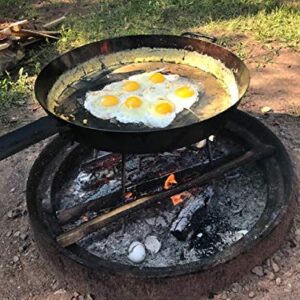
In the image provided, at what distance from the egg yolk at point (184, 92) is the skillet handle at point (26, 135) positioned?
0.89m

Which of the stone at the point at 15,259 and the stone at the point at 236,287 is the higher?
the stone at the point at 15,259

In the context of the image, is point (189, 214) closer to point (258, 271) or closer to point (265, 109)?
point (258, 271)

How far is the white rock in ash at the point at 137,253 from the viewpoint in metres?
3.09

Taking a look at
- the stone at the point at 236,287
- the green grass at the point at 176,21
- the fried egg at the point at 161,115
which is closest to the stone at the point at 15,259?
the fried egg at the point at 161,115

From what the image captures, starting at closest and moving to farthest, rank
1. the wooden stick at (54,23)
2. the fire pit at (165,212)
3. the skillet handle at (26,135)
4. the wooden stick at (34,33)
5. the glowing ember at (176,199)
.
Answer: the skillet handle at (26,135) < the fire pit at (165,212) < the glowing ember at (176,199) < the wooden stick at (34,33) < the wooden stick at (54,23)

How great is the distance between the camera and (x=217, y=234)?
10.6 ft

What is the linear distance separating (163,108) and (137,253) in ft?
3.18

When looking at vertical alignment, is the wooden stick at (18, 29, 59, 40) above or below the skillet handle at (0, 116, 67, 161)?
below

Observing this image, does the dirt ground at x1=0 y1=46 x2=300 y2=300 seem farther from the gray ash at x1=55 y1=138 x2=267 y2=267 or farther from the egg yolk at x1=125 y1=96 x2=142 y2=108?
the egg yolk at x1=125 y1=96 x2=142 y2=108

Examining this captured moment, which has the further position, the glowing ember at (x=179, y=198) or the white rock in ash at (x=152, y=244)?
the glowing ember at (x=179, y=198)

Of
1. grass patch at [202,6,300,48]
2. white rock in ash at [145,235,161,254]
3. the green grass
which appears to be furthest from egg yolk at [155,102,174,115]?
grass patch at [202,6,300,48]

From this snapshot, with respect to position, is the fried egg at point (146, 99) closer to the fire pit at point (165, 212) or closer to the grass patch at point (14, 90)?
the fire pit at point (165, 212)

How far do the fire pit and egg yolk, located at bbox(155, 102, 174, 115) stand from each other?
1.57 ft

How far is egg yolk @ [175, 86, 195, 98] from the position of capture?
3.21 metres
